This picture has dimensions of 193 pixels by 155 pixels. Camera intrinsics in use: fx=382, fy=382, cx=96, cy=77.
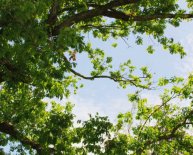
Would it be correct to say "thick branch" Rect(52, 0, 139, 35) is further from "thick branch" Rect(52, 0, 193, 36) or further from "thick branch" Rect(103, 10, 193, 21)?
"thick branch" Rect(103, 10, 193, 21)

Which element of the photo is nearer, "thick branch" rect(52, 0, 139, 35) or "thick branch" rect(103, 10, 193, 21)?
"thick branch" rect(52, 0, 139, 35)

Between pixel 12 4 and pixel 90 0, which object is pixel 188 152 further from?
pixel 12 4

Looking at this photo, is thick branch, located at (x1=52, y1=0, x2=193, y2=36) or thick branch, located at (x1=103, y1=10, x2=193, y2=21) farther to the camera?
thick branch, located at (x1=103, y1=10, x2=193, y2=21)

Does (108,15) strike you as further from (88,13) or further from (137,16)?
(137,16)

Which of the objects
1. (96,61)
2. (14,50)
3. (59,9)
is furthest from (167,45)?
(14,50)

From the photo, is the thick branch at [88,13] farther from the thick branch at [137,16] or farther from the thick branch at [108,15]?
the thick branch at [137,16]

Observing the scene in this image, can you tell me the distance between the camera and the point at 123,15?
632 inches

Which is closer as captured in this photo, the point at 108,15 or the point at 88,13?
the point at 88,13

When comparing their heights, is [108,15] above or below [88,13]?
above

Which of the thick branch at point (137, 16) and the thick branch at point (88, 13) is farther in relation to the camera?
the thick branch at point (137, 16)

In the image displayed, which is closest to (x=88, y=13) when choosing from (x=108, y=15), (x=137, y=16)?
(x=108, y=15)

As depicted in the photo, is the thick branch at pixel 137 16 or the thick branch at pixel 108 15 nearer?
the thick branch at pixel 108 15

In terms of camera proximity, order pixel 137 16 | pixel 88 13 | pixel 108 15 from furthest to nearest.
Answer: pixel 137 16 → pixel 108 15 → pixel 88 13

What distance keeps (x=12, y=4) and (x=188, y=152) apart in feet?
38.6
